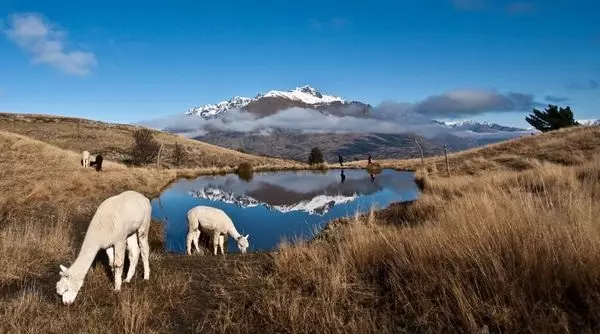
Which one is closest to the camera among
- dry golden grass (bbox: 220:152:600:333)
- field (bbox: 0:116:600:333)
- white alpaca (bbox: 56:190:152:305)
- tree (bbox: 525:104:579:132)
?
dry golden grass (bbox: 220:152:600:333)

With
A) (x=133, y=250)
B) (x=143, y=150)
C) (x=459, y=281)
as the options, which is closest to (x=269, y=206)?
(x=133, y=250)

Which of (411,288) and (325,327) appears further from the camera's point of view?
(411,288)

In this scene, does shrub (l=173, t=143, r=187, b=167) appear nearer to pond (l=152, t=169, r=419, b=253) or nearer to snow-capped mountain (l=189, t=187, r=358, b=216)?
pond (l=152, t=169, r=419, b=253)

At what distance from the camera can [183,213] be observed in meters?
24.3

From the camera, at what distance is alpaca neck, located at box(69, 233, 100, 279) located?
6684mm

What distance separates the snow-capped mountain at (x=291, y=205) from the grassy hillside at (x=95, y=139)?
37182 mm

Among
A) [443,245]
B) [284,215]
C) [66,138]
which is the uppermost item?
[66,138]

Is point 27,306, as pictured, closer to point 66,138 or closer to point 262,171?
point 262,171

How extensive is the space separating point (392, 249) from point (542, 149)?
33.2 metres

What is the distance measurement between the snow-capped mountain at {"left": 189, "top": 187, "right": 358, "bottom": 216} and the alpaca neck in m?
17.7

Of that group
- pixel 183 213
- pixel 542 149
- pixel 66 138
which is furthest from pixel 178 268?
pixel 66 138

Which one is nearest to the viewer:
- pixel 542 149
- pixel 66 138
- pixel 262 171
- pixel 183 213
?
pixel 183 213

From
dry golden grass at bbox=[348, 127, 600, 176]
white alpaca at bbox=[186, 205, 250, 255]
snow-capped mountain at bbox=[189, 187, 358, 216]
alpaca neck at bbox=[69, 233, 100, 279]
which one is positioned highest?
dry golden grass at bbox=[348, 127, 600, 176]

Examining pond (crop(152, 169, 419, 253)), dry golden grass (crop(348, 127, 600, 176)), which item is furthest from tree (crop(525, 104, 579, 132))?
pond (crop(152, 169, 419, 253))
